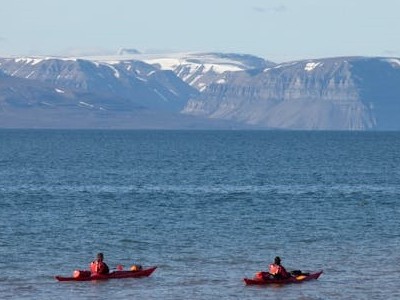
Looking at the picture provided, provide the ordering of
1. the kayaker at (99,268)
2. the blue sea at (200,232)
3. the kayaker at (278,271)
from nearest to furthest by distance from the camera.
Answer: the blue sea at (200,232) → the kayaker at (278,271) → the kayaker at (99,268)

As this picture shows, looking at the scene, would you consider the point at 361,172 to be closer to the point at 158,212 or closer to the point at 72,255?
the point at 158,212

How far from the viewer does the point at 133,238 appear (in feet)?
229

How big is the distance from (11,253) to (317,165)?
329 ft

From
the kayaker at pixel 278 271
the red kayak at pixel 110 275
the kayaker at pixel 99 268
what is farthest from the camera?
the kayaker at pixel 99 268

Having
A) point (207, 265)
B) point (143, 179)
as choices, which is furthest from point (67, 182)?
point (207, 265)

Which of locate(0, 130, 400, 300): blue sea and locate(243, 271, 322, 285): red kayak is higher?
locate(0, 130, 400, 300): blue sea

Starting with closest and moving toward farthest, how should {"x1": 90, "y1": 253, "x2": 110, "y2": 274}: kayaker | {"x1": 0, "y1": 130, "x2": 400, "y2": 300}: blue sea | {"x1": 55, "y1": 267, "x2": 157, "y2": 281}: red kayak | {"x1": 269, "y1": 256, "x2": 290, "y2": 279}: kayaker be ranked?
{"x1": 0, "y1": 130, "x2": 400, "y2": 300}: blue sea → {"x1": 269, "y1": 256, "x2": 290, "y2": 279}: kayaker → {"x1": 55, "y1": 267, "x2": 157, "y2": 281}: red kayak → {"x1": 90, "y1": 253, "x2": 110, "y2": 274}: kayaker

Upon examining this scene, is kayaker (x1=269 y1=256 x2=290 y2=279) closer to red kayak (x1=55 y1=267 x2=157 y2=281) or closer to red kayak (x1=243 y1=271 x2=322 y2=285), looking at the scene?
red kayak (x1=243 y1=271 x2=322 y2=285)

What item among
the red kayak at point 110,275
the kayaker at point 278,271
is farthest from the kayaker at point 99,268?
the kayaker at point 278,271

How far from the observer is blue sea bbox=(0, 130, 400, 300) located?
5312cm

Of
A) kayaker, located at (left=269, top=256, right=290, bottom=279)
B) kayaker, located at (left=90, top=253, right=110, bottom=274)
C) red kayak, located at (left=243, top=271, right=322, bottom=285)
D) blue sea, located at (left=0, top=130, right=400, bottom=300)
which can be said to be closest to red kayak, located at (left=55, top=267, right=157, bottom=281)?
kayaker, located at (left=90, top=253, right=110, bottom=274)

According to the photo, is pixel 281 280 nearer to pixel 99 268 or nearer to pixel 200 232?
pixel 99 268

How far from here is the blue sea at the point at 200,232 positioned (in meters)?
53.1

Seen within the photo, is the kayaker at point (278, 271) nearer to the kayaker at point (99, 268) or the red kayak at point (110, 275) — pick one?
the red kayak at point (110, 275)
